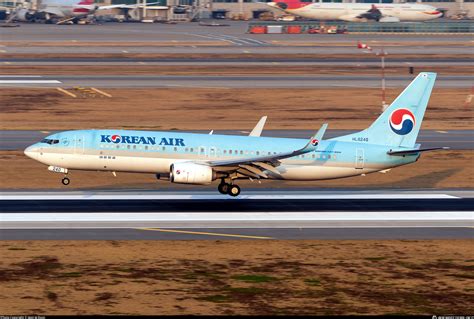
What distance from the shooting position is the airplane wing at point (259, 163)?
160 ft

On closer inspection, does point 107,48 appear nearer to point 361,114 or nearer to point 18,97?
point 18,97

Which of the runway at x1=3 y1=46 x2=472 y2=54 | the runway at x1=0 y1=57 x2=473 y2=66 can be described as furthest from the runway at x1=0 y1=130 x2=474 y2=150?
the runway at x1=3 y1=46 x2=472 y2=54

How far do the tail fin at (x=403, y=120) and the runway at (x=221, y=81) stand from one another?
5160 cm

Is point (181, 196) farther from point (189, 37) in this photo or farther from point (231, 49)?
point (189, 37)

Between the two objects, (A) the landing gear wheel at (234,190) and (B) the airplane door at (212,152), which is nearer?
(B) the airplane door at (212,152)

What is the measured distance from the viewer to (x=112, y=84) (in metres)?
105

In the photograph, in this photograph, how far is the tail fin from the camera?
53250mm

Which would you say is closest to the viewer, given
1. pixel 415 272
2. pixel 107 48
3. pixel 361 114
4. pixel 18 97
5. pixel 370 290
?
pixel 370 290

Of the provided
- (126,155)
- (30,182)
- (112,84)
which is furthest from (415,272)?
(112,84)

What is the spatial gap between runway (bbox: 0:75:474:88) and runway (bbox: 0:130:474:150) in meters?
28.1

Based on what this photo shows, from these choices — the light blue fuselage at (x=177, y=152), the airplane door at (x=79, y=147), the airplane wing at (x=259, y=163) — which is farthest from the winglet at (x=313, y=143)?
the airplane door at (x=79, y=147)

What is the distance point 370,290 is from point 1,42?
5518 inches

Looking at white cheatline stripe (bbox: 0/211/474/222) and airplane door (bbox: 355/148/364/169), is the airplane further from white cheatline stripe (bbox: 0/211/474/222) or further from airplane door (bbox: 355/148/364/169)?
white cheatline stripe (bbox: 0/211/474/222)

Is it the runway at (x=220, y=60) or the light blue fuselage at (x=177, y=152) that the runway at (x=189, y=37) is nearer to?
the runway at (x=220, y=60)
